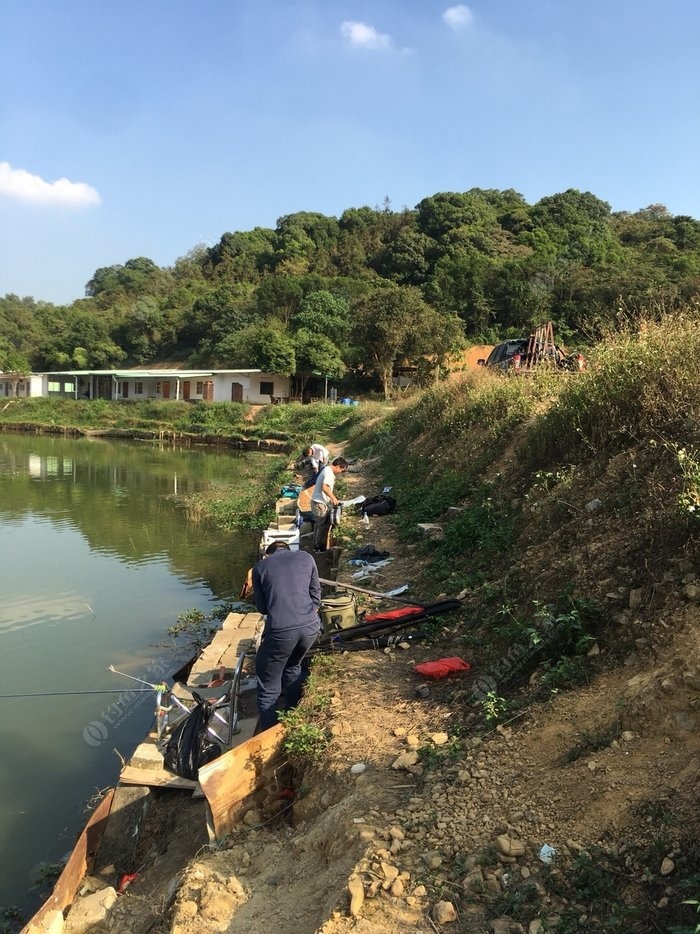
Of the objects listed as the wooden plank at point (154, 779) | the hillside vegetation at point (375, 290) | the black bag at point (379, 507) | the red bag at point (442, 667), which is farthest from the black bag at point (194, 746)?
the hillside vegetation at point (375, 290)

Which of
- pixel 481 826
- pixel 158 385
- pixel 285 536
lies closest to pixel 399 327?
pixel 158 385

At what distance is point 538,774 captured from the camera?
3141 mm

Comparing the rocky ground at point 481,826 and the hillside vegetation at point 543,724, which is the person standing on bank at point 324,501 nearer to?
the hillside vegetation at point 543,724

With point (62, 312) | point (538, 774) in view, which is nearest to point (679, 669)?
point (538, 774)

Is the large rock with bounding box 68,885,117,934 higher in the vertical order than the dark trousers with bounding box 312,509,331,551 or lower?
lower

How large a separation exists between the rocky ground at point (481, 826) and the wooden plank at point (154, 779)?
0.24 metres

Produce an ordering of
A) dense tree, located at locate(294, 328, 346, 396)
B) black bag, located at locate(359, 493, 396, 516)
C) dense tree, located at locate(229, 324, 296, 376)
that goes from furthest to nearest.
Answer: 1. dense tree, located at locate(229, 324, 296, 376)
2. dense tree, located at locate(294, 328, 346, 396)
3. black bag, located at locate(359, 493, 396, 516)

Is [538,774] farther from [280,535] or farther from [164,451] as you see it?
[164,451]

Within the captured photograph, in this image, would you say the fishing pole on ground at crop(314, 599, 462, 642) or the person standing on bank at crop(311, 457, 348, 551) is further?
the person standing on bank at crop(311, 457, 348, 551)

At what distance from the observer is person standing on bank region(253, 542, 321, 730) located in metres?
4.42

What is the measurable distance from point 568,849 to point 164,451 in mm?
31723

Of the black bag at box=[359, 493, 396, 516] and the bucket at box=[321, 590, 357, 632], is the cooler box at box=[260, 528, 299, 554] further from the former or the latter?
the bucket at box=[321, 590, 357, 632]

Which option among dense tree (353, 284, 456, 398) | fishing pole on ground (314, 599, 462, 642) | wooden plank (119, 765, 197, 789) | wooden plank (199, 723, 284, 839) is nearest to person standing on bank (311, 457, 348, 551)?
fishing pole on ground (314, 599, 462, 642)

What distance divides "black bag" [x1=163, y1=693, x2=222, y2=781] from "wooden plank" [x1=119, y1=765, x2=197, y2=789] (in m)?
0.03
